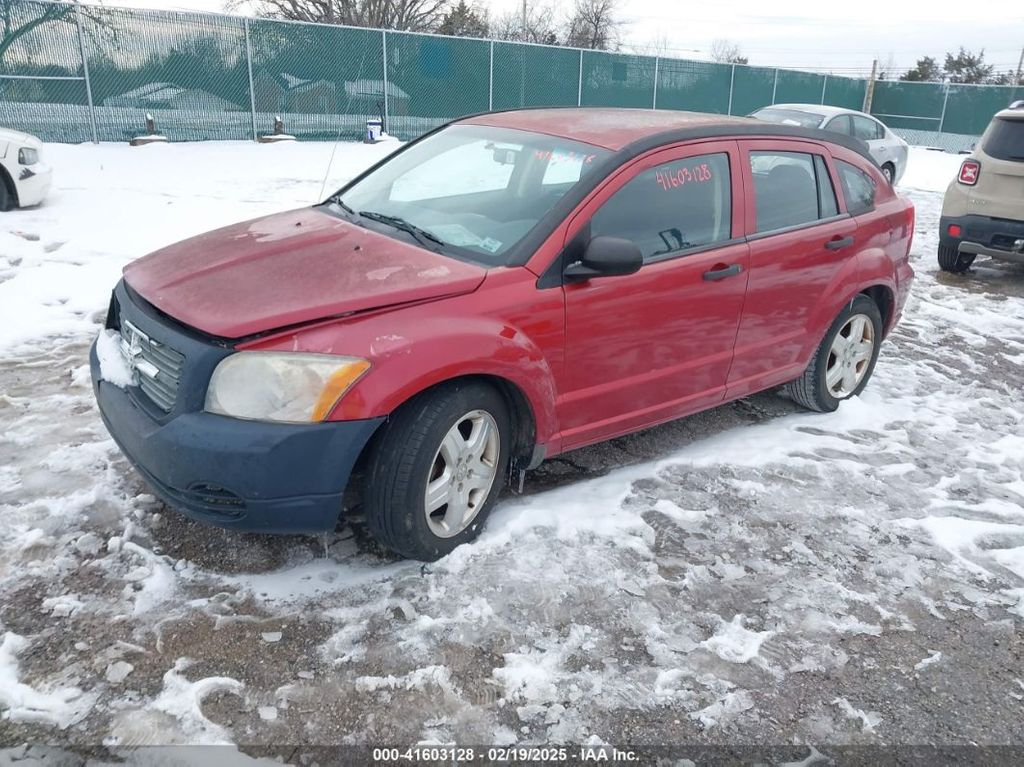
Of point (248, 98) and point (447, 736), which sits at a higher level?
point (248, 98)

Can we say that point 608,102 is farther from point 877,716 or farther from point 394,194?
point 877,716

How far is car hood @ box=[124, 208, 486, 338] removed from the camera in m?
2.91

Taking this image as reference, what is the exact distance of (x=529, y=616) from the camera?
3.02 m

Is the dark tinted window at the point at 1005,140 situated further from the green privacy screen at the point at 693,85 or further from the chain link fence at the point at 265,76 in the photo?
the green privacy screen at the point at 693,85

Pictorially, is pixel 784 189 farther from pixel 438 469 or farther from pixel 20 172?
pixel 20 172

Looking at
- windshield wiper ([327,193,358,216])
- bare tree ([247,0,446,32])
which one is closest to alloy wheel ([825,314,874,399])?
windshield wiper ([327,193,358,216])

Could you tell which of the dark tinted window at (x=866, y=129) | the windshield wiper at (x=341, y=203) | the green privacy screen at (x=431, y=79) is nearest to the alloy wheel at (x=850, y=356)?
the windshield wiper at (x=341, y=203)

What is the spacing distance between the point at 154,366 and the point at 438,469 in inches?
44.5

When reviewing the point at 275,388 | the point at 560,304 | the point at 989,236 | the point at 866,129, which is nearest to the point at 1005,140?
the point at 989,236

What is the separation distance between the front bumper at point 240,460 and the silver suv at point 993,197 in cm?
783

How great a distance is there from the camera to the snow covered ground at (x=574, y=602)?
8.45 feet

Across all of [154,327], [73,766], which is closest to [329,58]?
[154,327]

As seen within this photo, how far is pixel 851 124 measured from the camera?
14266mm

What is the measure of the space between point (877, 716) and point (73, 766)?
2448 mm
